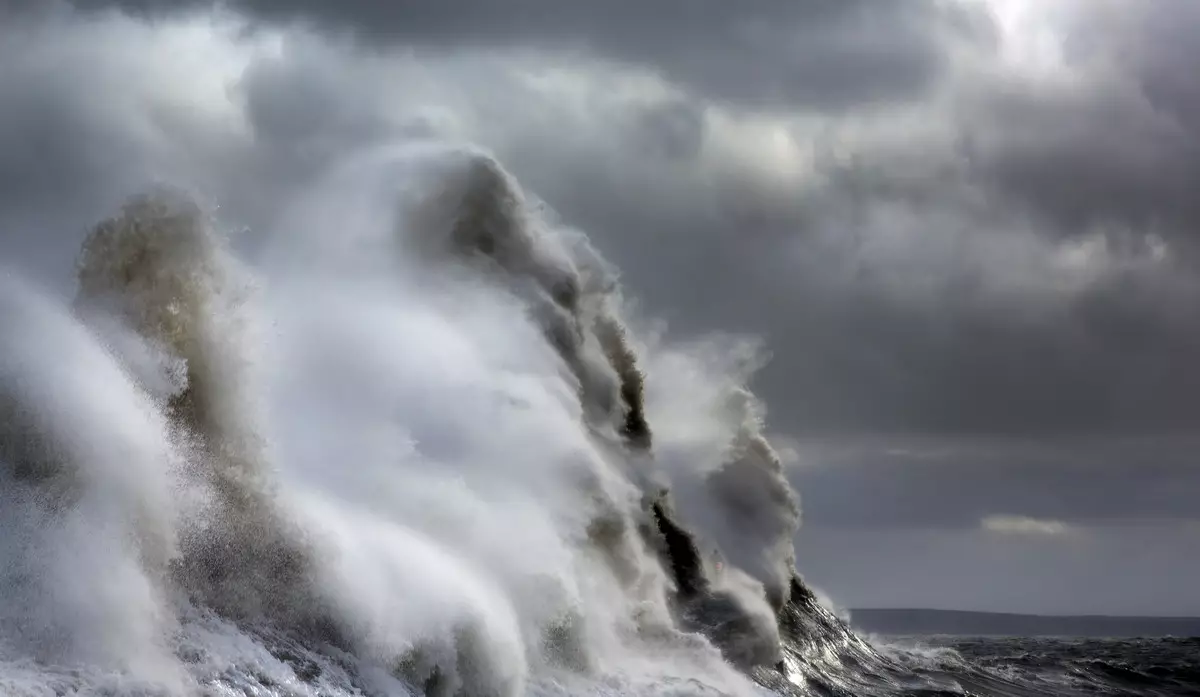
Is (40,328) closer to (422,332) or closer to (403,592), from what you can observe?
(403,592)

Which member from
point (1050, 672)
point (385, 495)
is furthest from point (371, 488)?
point (1050, 672)

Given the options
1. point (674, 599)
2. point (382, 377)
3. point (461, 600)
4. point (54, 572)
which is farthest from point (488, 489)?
point (54, 572)

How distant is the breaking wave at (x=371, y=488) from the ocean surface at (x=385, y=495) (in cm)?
5

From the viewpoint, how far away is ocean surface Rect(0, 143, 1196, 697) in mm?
15125

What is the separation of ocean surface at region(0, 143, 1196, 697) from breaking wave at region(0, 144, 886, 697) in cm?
5

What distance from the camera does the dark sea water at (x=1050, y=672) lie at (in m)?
36.3

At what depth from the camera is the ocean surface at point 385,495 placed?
49.6ft

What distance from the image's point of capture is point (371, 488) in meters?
22.3

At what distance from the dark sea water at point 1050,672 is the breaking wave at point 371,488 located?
338 cm

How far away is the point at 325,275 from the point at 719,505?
1307 cm

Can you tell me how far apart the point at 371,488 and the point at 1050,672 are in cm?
2721

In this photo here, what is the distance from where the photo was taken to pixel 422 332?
92.1ft

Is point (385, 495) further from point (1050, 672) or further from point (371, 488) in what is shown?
point (1050, 672)

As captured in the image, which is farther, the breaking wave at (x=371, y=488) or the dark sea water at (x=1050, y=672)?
the dark sea water at (x=1050, y=672)
